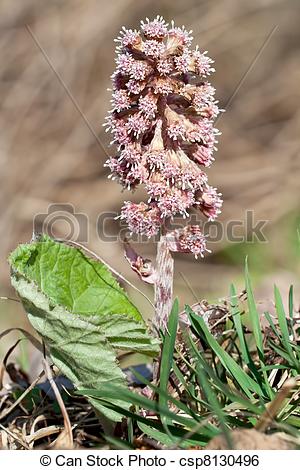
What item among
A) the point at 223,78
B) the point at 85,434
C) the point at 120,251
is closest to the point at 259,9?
the point at 223,78

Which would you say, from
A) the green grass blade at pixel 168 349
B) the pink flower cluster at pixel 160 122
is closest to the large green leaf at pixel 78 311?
the green grass blade at pixel 168 349

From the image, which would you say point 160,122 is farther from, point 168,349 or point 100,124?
point 100,124

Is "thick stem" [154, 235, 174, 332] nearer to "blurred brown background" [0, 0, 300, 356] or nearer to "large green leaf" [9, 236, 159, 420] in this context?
"large green leaf" [9, 236, 159, 420]

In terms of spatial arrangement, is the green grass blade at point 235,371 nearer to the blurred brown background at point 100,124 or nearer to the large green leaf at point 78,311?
the large green leaf at point 78,311

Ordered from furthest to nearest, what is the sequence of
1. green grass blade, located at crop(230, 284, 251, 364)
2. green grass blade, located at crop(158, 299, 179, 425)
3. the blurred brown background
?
the blurred brown background → green grass blade, located at crop(230, 284, 251, 364) → green grass blade, located at crop(158, 299, 179, 425)

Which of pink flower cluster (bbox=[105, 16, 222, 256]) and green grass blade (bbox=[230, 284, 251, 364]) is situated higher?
pink flower cluster (bbox=[105, 16, 222, 256])

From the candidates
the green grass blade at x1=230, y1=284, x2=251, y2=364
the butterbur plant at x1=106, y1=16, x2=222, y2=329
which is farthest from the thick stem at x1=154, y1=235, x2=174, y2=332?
the green grass blade at x1=230, y1=284, x2=251, y2=364
